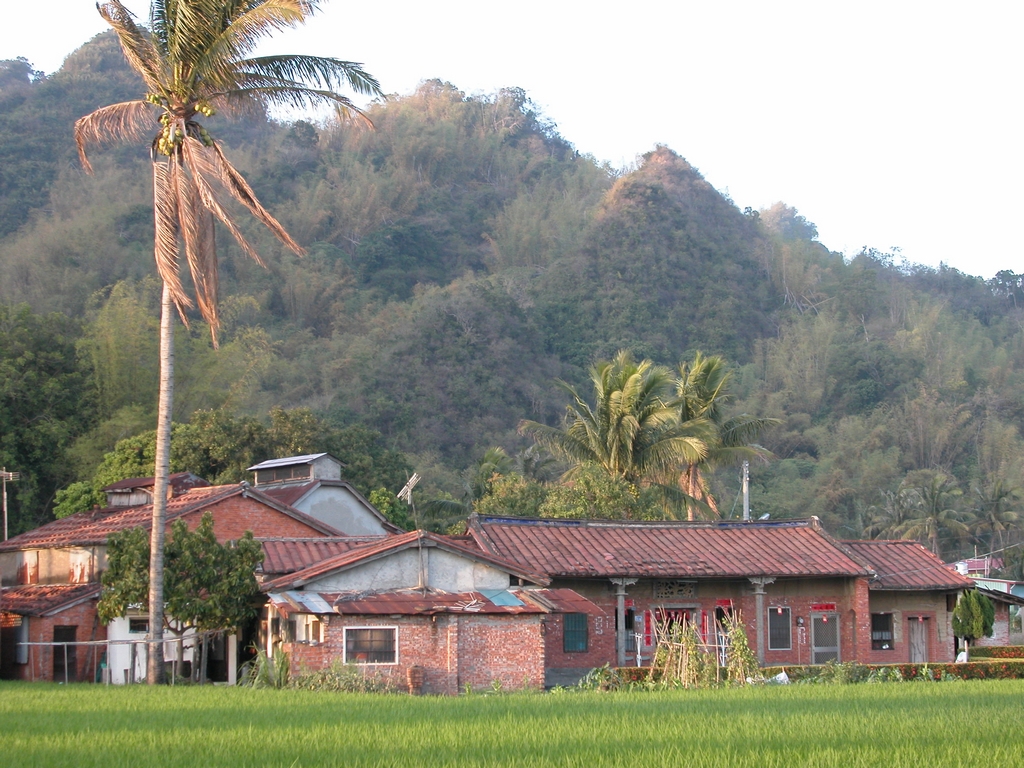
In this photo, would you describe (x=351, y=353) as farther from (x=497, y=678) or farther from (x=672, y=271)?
(x=497, y=678)

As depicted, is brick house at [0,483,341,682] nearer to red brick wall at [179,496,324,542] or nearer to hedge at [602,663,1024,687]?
red brick wall at [179,496,324,542]

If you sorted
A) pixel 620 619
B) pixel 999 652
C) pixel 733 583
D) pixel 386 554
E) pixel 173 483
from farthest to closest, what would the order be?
pixel 173 483 → pixel 999 652 → pixel 733 583 → pixel 620 619 → pixel 386 554

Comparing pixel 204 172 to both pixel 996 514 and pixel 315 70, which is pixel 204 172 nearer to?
pixel 315 70

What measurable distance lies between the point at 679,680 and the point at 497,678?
3.67 meters

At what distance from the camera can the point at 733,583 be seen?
3341 centimetres

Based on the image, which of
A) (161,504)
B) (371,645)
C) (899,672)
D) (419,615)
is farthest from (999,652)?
(161,504)

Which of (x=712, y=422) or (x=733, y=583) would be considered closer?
(x=733, y=583)

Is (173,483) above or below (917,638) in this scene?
above

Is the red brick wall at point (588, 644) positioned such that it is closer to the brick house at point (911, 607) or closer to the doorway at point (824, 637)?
the doorway at point (824, 637)

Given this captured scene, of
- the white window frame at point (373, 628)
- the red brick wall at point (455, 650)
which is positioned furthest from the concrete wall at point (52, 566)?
the white window frame at point (373, 628)

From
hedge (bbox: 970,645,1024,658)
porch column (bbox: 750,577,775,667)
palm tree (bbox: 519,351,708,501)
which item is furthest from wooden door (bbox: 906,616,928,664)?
palm tree (bbox: 519,351,708,501)

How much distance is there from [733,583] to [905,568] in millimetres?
5291

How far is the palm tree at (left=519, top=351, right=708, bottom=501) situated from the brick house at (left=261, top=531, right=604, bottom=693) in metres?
13.0

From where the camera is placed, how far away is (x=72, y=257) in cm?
8475
